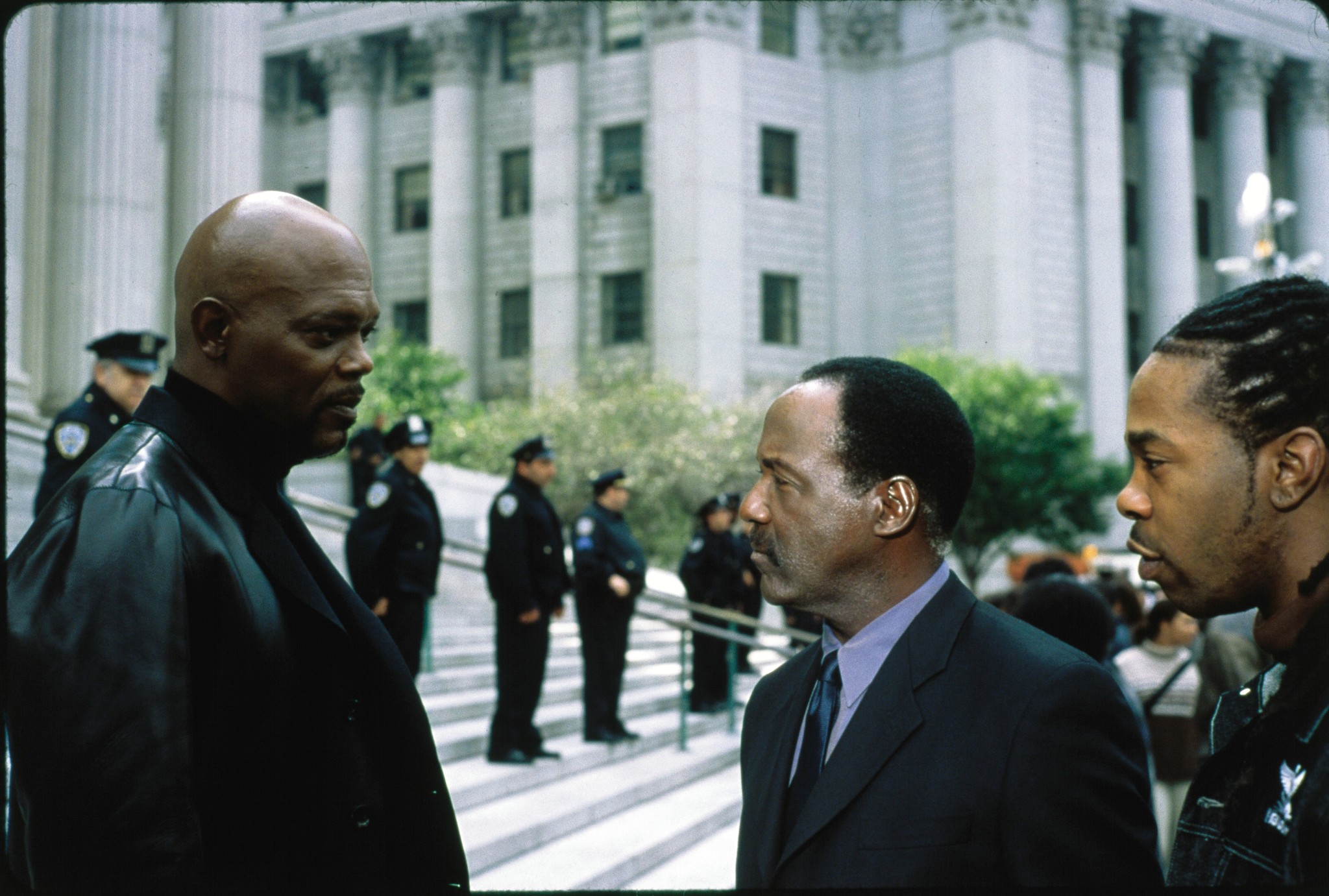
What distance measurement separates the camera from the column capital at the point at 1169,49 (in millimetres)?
42719

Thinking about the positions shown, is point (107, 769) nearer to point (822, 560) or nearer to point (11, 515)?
point (822, 560)

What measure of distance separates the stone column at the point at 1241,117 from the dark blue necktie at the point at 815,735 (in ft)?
146

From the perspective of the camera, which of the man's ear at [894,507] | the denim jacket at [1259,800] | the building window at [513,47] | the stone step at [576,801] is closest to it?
the denim jacket at [1259,800]

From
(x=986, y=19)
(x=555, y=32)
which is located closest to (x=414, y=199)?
(x=555, y=32)

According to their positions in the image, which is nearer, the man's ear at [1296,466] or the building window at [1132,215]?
the man's ear at [1296,466]

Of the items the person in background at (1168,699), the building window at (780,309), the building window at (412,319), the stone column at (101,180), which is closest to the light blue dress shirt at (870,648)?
the person in background at (1168,699)

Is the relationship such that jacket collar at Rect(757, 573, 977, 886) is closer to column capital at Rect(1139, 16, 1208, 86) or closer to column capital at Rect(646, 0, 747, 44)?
column capital at Rect(646, 0, 747, 44)

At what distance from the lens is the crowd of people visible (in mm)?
1592

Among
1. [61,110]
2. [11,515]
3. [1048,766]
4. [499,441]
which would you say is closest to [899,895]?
[1048,766]

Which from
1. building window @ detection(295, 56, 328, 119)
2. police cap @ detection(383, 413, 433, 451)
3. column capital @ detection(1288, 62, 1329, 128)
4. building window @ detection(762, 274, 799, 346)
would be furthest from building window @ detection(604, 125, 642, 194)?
police cap @ detection(383, 413, 433, 451)

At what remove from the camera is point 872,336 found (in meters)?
41.9

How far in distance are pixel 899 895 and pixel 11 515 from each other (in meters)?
10.8

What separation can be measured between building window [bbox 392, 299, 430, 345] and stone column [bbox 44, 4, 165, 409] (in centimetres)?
3045

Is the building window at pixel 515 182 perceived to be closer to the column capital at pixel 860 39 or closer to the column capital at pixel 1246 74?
the column capital at pixel 860 39
